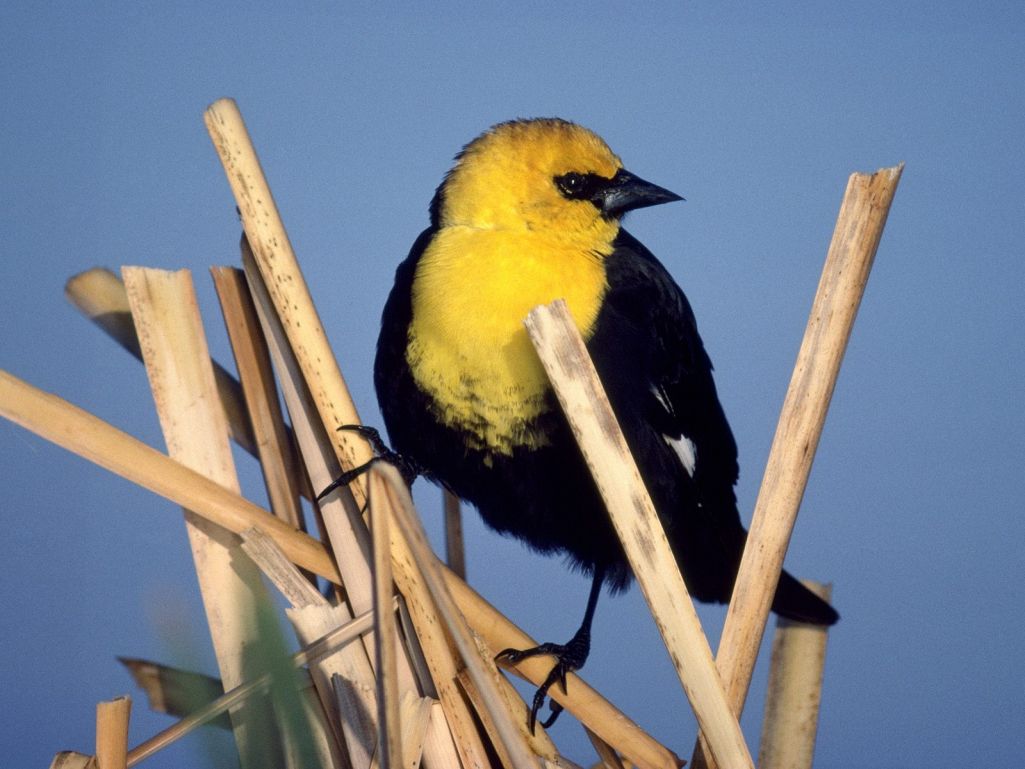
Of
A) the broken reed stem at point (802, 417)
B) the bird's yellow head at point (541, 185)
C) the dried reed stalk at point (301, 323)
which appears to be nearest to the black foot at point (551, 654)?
the dried reed stalk at point (301, 323)

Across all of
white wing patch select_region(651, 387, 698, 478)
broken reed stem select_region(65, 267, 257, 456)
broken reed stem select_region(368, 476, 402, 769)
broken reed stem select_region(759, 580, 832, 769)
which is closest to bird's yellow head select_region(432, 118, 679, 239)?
white wing patch select_region(651, 387, 698, 478)

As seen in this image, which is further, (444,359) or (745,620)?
(444,359)

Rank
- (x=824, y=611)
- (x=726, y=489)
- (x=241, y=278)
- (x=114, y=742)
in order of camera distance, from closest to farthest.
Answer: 1. (x=114, y=742)
2. (x=241, y=278)
3. (x=824, y=611)
4. (x=726, y=489)

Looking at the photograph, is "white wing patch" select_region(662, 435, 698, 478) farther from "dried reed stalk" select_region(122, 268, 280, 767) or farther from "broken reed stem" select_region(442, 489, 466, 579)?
"dried reed stalk" select_region(122, 268, 280, 767)

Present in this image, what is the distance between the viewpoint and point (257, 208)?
1291 mm

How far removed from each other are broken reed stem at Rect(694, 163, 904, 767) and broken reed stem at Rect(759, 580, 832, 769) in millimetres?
285

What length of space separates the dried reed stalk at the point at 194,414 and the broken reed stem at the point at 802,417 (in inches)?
21.4

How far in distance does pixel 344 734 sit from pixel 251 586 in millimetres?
196

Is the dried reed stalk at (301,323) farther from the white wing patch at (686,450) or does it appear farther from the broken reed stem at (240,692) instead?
the white wing patch at (686,450)

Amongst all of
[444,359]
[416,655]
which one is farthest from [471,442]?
[416,655]

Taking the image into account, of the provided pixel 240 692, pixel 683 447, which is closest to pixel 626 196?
pixel 683 447

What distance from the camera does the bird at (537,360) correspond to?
1432 mm

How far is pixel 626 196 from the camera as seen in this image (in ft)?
5.21

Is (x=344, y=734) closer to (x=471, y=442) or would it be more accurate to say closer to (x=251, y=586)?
(x=251, y=586)
